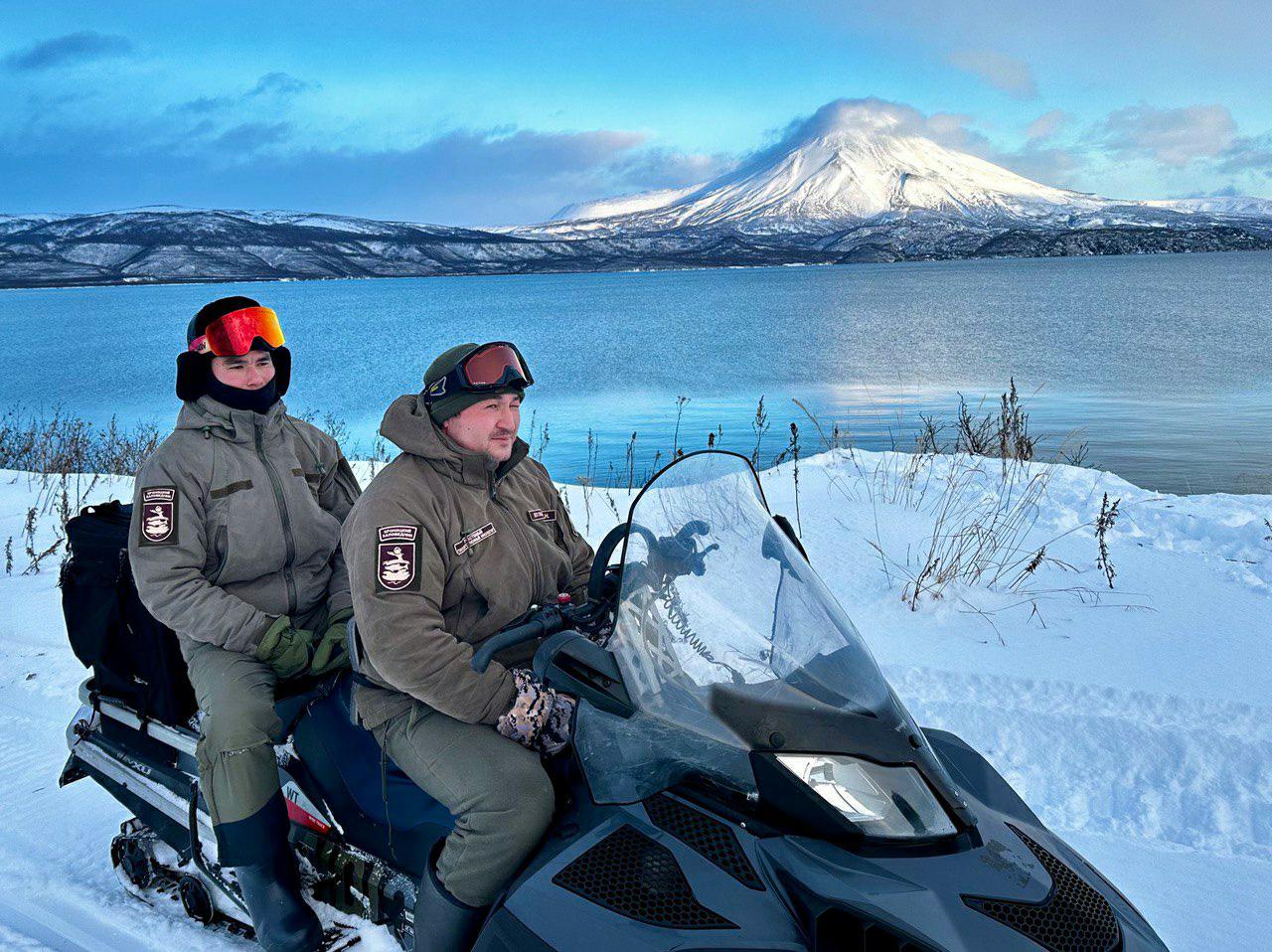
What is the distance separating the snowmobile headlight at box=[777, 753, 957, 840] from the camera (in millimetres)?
1632

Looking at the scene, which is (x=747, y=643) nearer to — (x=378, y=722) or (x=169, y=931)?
(x=378, y=722)

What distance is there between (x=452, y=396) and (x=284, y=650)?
1.00 metres

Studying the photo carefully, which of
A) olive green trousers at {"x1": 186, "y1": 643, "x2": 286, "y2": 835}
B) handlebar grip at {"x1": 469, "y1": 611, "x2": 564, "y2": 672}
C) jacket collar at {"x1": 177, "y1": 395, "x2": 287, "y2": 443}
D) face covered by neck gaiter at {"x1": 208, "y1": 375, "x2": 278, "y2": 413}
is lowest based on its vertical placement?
olive green trousers at {"x1": 186, "y1": 643, "x2": 286, "y2": 835}

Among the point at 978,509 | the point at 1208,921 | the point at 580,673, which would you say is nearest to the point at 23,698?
the point at 580,673

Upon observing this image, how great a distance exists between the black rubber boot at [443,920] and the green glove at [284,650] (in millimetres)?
926

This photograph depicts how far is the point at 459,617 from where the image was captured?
7.96 feet

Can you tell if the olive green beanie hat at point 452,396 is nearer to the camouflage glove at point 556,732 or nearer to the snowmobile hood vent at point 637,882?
the camouflage glove at point 556,732

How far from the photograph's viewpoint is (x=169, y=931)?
2887mm

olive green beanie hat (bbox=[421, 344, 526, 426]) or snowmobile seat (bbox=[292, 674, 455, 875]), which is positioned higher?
olive green beanie hat (bbox=[421, 344, 526, 426])

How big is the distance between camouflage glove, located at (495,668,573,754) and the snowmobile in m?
0.06

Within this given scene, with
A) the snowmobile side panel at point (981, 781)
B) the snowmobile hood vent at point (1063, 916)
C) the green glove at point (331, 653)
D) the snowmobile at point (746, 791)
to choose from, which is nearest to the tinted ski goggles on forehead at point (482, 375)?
the snowmobile at point (746, 791)

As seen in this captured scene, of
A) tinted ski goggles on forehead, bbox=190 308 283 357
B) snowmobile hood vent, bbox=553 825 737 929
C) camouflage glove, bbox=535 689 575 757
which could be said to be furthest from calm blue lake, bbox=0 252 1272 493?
snowmobile hood vent, bbox=553 825 737 929

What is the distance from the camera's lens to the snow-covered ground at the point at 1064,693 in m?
2.90

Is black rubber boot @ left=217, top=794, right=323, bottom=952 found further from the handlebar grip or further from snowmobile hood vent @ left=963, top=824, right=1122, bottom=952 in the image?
snowmobile hood vent @ left=963, top=824, right=1122, bottom=952
